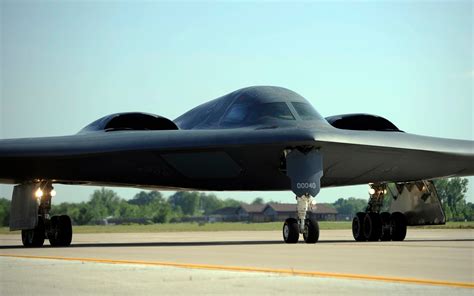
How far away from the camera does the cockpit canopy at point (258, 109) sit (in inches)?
851

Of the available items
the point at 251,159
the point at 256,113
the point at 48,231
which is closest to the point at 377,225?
the point at 251,159

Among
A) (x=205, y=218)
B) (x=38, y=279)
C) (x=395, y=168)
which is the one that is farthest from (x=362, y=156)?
(x=205, y=218)

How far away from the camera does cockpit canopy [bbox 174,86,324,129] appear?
21.6 metres

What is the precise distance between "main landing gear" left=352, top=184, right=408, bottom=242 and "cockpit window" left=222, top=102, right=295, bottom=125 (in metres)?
4.06

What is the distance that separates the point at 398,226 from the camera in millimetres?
23641

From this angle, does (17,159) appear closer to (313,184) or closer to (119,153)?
(119,153)

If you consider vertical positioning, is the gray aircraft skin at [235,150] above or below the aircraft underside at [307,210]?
above

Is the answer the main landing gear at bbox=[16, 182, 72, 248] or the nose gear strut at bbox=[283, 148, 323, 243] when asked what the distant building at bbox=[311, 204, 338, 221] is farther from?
the nose gear strut at bbox=[283, 148, 323, 243]

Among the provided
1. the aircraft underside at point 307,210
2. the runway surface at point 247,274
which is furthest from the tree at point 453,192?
the runway surface at point 247,274

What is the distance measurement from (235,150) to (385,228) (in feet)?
19.4

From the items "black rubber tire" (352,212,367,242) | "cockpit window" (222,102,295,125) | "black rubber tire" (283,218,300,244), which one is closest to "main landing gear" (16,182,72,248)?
"cockpit window" (222,102,295,125)

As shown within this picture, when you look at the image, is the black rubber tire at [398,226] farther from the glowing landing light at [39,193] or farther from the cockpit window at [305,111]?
the glowing landing light at [39,193]

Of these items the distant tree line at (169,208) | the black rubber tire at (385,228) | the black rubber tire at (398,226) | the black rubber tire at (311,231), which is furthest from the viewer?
the distant tree line at (169,208)

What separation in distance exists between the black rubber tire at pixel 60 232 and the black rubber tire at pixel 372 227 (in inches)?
336
